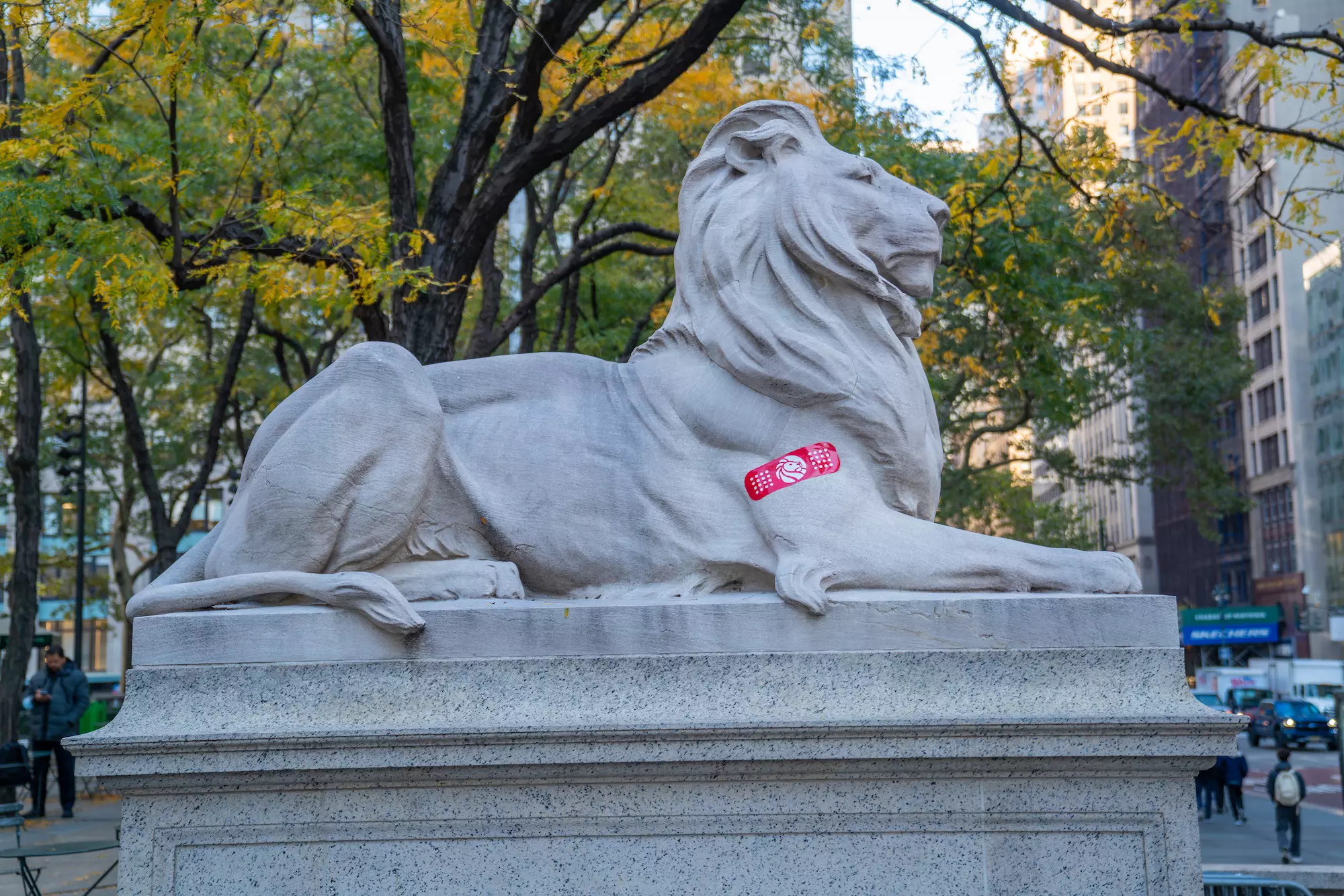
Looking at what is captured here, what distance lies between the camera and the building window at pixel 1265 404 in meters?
58.0

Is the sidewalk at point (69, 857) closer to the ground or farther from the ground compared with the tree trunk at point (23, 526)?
closer to the ground

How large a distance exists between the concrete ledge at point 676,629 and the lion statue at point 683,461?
10 centimetres

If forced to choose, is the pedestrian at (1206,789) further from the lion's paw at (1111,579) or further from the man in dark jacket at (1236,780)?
the lion's paw at (1111,579)

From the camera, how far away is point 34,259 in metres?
9.48

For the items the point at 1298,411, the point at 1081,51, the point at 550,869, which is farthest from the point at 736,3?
the point at 1298,411

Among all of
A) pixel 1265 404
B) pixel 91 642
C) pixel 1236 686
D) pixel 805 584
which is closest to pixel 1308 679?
pixel 1236 686

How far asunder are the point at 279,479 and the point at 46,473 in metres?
43.1

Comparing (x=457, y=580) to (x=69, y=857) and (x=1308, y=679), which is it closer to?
(x=69, y=857)

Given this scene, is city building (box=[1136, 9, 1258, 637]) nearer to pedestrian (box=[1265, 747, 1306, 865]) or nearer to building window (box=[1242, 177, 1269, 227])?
building window (box=[1242, 177, 1269, 227])

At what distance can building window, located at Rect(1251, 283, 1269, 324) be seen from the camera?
187ft

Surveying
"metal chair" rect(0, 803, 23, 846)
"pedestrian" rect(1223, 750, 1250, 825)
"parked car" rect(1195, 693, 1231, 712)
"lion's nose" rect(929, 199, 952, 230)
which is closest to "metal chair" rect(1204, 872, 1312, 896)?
"lion's nose" rect(929, 199, 952, 230)

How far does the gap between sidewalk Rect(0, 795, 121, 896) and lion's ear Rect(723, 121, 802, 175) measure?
527cm

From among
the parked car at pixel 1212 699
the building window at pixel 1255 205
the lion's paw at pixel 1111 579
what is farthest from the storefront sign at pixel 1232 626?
the lion's paw at pixel 1111 579

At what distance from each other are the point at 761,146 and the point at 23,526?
43.5 ft
